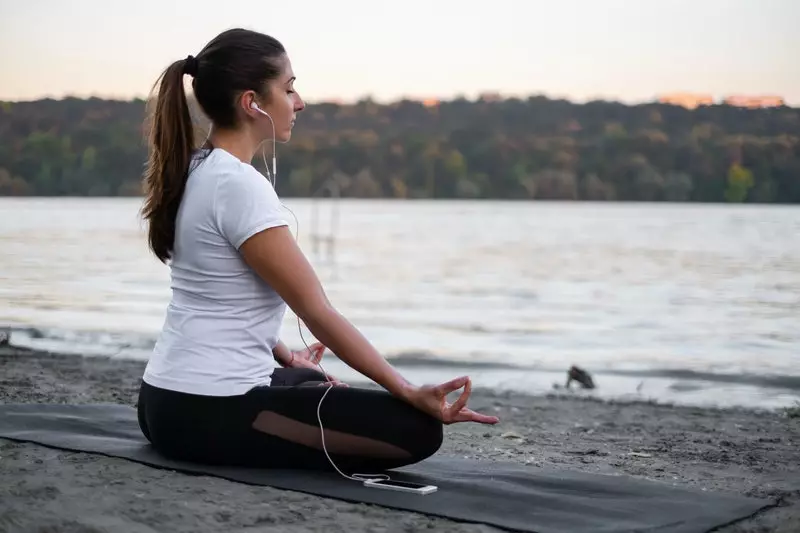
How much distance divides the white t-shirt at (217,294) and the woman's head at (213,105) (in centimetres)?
4

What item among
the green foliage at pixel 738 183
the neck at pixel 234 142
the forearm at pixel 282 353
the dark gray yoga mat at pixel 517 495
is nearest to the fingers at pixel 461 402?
the dark gray yoga mat at pixel 517 495

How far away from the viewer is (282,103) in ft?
8.29

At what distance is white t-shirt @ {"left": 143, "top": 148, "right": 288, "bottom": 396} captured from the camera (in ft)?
7.77

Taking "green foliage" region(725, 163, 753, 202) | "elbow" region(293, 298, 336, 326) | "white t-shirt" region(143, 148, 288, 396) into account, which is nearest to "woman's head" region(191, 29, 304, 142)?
"white t-shirt" region(143, 148, 288, 396)

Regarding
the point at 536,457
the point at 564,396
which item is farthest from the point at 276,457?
the point at 564,396

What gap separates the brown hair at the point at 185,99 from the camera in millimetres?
2459

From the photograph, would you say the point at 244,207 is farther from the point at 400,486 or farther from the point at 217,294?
the point at 400,486

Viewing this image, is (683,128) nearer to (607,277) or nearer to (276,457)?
(607,277)

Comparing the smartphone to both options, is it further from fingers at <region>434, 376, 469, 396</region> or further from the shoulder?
the shoulder

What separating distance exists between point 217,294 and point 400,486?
2.15ft

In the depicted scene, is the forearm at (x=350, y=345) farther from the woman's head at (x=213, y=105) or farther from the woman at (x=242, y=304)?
the woman's head at (x=213, y=105)

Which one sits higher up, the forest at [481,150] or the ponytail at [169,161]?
the forest at [481,150]

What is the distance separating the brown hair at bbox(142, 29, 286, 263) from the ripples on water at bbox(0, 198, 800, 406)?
156mm

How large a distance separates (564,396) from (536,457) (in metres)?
2.96
